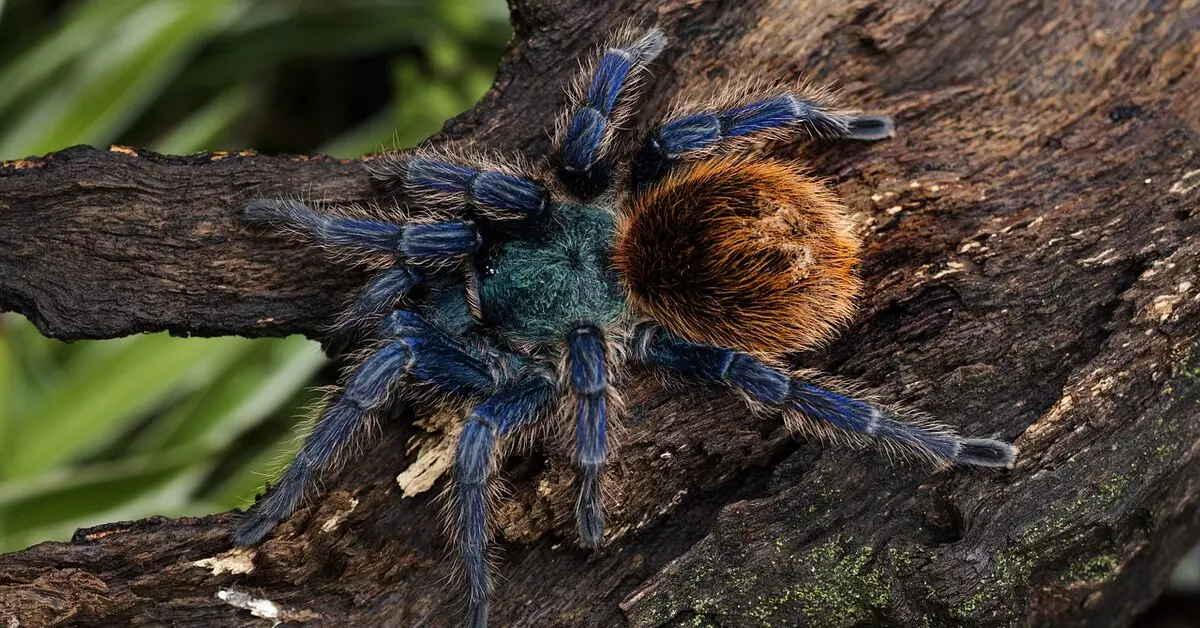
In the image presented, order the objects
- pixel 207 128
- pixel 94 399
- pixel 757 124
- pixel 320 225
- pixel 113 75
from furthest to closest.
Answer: pixel 207 128 < pixel 113 75 < pixel 94 399 < pixel 757 124 < pixel 320 225

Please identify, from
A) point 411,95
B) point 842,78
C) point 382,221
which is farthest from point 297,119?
point 842,78

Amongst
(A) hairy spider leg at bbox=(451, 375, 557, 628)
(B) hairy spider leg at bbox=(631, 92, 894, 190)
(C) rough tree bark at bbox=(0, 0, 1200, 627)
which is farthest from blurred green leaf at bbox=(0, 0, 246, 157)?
(A) hairy spider leg at bbox=(451, 375, 557, 628)

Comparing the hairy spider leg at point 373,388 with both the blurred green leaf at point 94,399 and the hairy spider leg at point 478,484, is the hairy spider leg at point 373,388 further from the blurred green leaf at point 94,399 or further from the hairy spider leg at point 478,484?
the blurred green leaf at point 94,399

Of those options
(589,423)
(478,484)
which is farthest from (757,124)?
(478,484)

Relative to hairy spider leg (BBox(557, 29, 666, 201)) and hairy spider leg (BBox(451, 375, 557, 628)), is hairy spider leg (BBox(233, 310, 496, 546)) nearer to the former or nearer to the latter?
hairy spider leg (BBox(451, 375, 557, 628))

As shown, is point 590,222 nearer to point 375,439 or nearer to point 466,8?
point 375,439

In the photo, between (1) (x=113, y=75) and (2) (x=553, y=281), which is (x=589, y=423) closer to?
(2) (x=553, y=281)
